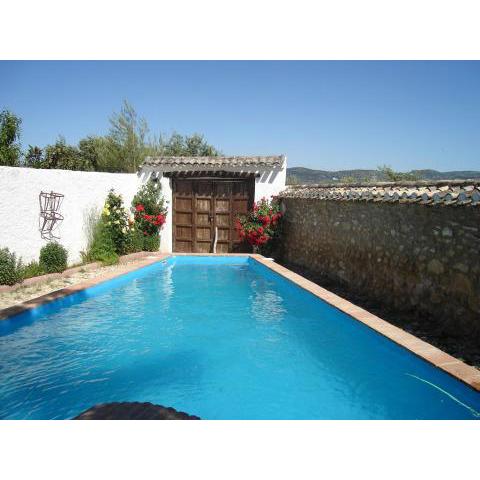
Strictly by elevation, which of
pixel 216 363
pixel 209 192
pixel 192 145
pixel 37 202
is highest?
pixel 192 145

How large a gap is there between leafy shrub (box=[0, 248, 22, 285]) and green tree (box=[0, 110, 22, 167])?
36.9 feet

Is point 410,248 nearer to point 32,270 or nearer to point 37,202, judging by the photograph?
point 32,270

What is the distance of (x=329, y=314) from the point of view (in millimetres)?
6348

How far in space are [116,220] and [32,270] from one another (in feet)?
10.4

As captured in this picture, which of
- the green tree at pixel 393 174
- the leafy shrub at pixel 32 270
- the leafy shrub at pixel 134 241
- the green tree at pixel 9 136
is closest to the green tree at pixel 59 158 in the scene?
the green tree at pixel 9 136

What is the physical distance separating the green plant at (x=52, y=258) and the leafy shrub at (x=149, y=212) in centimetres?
361

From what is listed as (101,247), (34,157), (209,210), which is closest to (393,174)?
(209,210)

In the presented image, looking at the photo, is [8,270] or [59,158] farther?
[59,158]

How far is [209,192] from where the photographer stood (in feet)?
42.7

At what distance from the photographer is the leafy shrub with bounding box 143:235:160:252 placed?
40.9 ft

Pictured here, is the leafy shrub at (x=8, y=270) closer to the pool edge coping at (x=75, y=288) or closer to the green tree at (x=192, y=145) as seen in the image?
the pool edge coping at (x=75, y=288)
